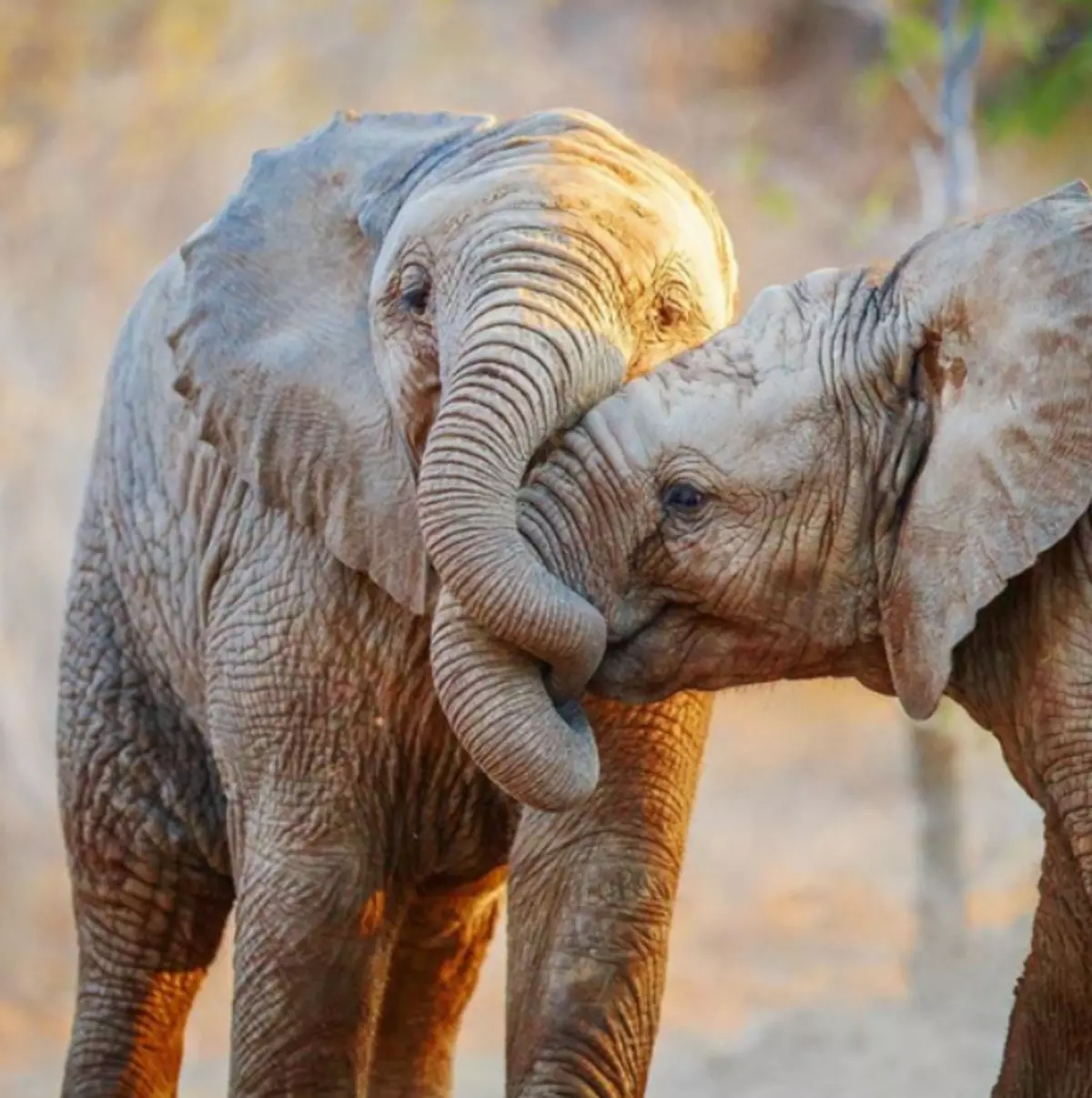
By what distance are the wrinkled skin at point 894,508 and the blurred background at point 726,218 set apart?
4.78m

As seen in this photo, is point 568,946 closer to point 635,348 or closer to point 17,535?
point 635,348

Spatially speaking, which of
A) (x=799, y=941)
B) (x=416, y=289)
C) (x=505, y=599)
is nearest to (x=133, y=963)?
(x=416, y=289)

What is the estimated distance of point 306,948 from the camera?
5.56m

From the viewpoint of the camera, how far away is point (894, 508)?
4.56 metres

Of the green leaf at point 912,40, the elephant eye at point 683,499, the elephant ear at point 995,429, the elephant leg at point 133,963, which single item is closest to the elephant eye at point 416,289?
the elephant eye at point 683,499

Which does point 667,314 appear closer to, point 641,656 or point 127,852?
point 641,656

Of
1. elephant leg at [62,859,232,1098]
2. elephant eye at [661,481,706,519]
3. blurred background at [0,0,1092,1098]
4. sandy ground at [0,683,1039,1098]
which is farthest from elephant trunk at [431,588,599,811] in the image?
blurred background at [0,0,1092,1098]

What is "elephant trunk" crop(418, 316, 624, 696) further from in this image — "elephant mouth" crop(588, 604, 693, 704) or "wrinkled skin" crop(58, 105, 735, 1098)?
"elephant mouth" crop(588, 604, 693, 704)

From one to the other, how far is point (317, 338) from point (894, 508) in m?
1.36

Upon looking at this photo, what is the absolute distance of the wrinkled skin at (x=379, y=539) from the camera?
4.94 meters

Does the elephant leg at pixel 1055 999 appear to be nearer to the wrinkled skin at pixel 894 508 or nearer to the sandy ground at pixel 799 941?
the wrinkled skin at pixel 894 508

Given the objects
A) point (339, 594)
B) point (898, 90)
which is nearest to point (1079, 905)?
point (339, 594)

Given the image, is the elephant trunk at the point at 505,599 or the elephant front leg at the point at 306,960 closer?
the elephant trunk at the point at 505,599

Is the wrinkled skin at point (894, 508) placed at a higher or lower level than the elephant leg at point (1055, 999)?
higher
